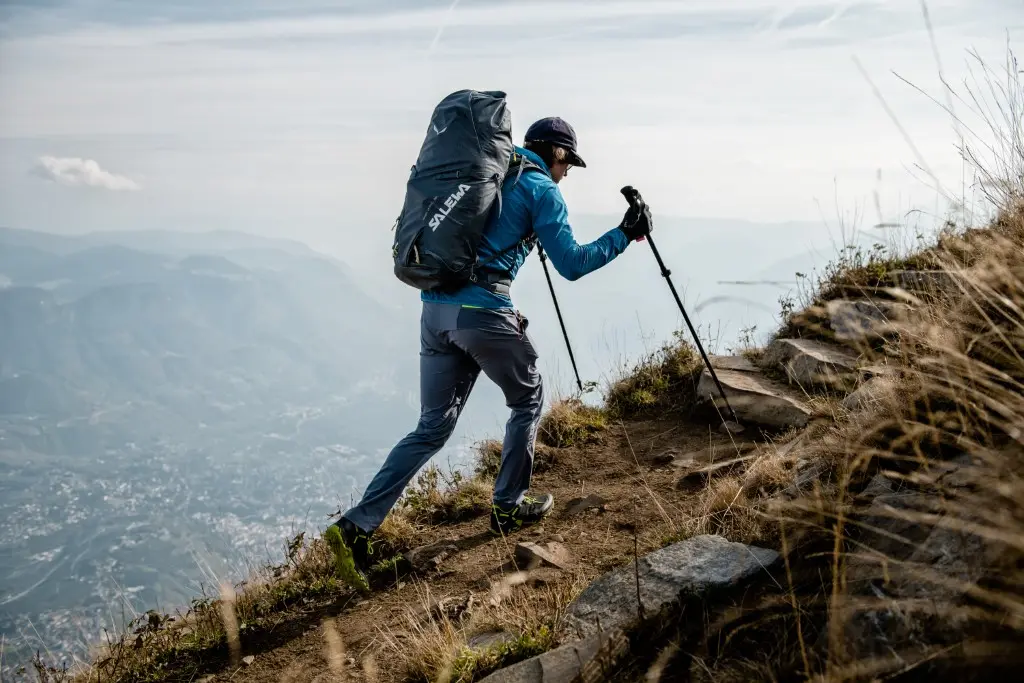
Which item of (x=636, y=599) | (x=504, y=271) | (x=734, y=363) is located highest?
(x=504, y=271)

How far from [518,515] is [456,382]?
4.48 ft

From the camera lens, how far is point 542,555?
4.85m

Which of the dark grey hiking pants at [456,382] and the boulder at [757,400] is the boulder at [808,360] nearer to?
the boulder at [757,400]

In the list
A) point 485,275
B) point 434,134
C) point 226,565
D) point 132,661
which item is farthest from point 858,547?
point 226,565

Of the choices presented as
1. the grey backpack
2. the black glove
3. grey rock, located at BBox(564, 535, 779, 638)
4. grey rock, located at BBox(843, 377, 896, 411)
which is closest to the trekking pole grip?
the black glove

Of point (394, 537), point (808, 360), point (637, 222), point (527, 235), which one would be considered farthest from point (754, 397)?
point (394, 537)

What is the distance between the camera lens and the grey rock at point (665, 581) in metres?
2.89

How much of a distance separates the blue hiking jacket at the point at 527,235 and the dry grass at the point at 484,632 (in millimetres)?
1958

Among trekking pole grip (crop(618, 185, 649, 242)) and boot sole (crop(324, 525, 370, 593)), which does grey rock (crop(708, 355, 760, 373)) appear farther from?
boot sole (crop(324, 525, 370, 593))

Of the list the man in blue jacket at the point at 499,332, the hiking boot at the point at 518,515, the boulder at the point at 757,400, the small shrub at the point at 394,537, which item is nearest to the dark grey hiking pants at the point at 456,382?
Result: the man in blue jacket at the point at 499,332

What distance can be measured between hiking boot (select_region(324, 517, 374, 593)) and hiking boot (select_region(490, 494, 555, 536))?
109 centimetres

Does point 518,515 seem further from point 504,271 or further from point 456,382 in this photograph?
point 504,271

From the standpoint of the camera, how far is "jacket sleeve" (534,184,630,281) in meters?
4.75

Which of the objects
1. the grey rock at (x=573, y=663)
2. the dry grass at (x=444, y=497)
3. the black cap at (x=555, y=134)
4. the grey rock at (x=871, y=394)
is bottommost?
the grey rock at (x=573, y=663)
